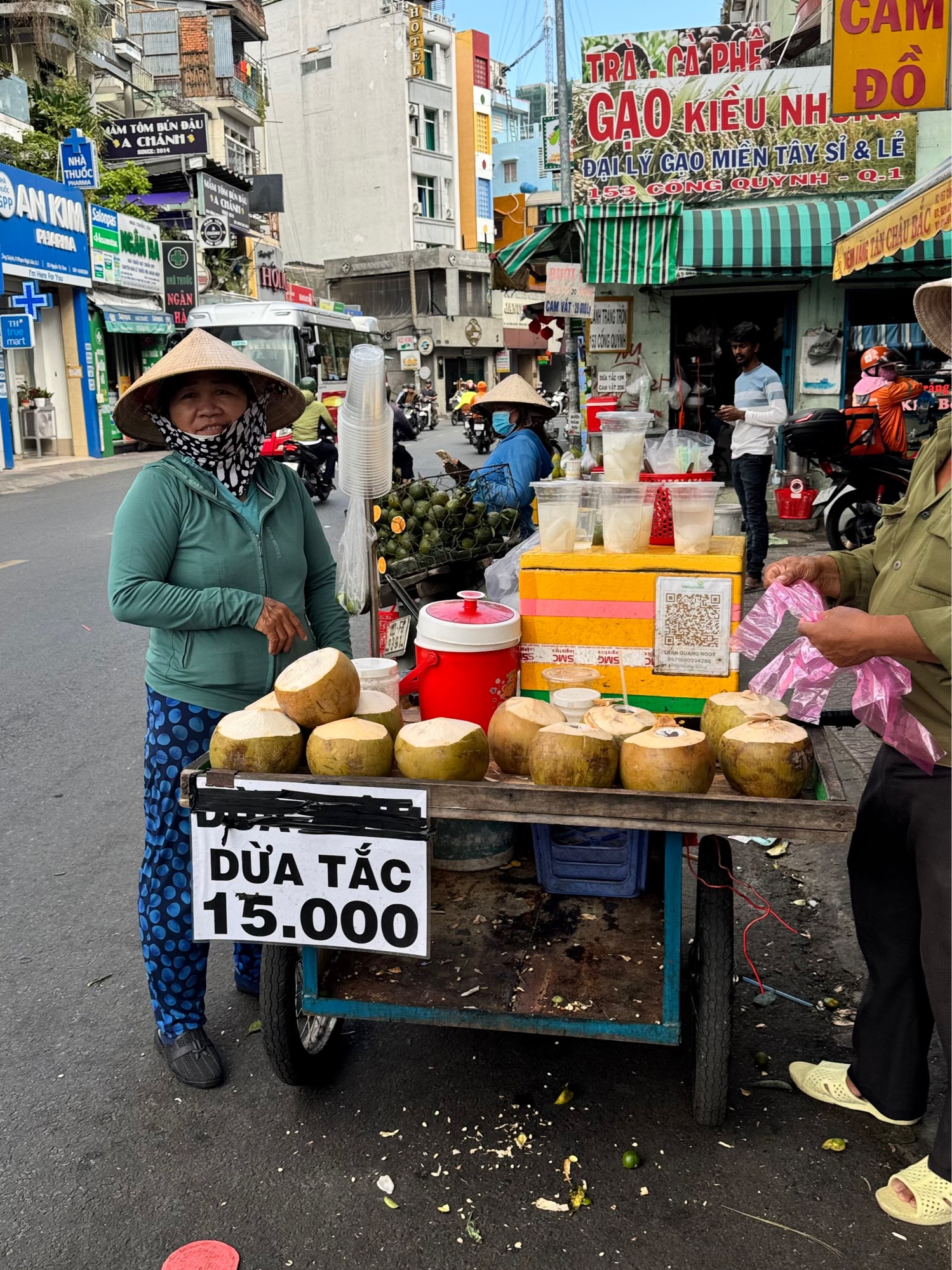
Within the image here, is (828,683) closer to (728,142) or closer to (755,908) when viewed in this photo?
(755,908)

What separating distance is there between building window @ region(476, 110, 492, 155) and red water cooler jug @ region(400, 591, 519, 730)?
6090 centimetres

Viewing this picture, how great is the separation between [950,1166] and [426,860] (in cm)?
134

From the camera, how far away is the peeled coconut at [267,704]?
2.56 metres

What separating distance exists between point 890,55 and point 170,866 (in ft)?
18.7

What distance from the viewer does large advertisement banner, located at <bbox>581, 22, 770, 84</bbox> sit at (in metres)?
12.1

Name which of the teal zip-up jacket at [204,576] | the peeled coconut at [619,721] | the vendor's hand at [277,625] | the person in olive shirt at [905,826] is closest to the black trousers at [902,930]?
the person in olive shirt at [905,826]

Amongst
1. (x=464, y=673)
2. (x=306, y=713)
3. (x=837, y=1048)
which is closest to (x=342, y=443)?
(x=464, y=673)

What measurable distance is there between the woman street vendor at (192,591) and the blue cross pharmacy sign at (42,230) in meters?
21.3

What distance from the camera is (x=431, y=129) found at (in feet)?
183

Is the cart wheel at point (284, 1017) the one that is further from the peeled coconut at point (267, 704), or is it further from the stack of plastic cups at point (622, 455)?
the stack of plastic cups at point (622, 455)

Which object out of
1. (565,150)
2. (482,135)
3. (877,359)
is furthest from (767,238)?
(482,135)

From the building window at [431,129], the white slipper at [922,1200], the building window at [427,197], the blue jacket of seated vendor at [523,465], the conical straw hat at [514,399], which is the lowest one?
the white slipper at [922,1200]

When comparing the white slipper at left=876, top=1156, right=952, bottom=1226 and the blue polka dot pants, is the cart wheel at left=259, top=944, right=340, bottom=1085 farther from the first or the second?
the white slipper at left=876, top=1156, right=952, bottom=1226

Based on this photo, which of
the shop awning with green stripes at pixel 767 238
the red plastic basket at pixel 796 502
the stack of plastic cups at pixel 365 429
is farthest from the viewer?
the red plastic basket at pixel 796 502
